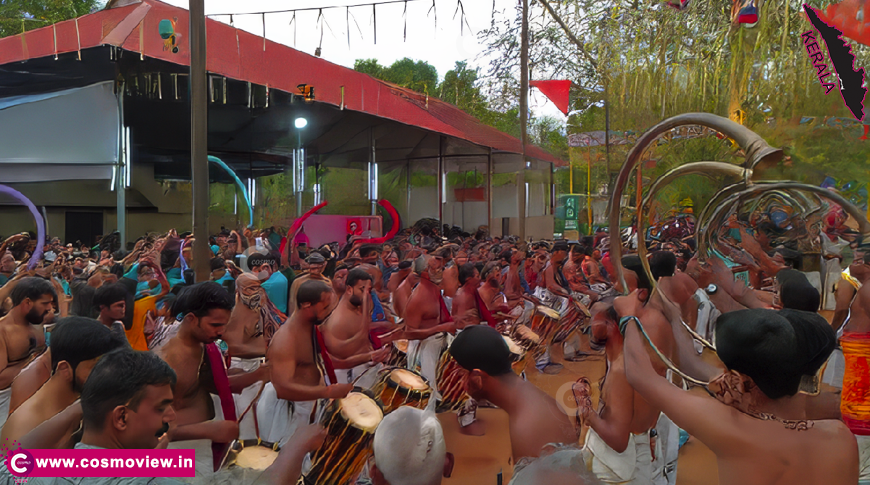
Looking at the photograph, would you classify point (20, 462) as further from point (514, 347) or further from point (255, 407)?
point (514, 347)

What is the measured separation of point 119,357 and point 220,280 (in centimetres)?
302

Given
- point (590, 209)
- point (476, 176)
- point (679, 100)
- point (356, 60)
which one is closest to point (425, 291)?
point (476, 176)

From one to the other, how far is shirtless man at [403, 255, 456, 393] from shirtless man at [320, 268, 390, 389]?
0.48 m

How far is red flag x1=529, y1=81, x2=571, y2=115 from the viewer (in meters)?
4.43

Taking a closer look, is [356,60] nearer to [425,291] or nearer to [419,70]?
[419,70]

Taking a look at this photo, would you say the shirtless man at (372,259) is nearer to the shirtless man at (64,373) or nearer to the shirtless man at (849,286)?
the shirtless man at (64,373)

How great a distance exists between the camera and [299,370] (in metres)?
3.32

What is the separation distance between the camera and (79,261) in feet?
16.1

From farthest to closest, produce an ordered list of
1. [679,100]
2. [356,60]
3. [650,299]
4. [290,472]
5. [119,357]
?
[356,60] → [679,100] → [650,299] → [290,472] → [119,357]

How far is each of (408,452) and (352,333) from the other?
2.24 meters

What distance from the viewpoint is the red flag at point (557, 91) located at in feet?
14.5

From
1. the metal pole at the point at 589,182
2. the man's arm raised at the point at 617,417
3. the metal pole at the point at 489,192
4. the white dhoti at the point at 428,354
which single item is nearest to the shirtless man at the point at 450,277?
the metal pole at the point at 489,192

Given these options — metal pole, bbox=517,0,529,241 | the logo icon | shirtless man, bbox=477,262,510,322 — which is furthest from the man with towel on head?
shirtless man, bbox=477,262,510,322

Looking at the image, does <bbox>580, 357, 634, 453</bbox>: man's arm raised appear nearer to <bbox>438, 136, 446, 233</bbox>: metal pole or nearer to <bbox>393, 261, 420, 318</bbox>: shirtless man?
<bbox>438, 136, 446, 233</bbox>: metal pole
